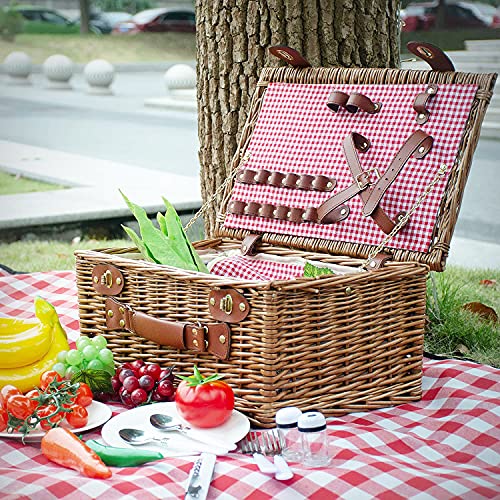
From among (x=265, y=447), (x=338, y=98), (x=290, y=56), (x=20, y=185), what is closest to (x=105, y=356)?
(x=265, y=447)

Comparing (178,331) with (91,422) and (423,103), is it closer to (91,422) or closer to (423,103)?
(91,422)

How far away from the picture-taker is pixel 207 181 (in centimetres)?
297

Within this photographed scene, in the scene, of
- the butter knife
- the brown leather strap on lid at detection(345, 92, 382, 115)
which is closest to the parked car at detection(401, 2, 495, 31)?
the brown leather strap on lid at detection(345, 92, 382, 115)

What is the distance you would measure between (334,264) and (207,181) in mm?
854

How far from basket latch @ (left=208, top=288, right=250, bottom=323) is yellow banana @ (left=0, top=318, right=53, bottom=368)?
1.42 feet

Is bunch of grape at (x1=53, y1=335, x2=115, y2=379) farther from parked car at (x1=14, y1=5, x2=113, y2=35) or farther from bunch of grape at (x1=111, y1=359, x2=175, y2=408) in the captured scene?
parked car at (x1=14, y1=5, x2=113, y2=35)

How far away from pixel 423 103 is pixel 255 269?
0.63 meters

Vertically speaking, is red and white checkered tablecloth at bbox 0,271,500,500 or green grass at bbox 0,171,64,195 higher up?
red and white checkered tablecloth at bbox 0,271,500,500

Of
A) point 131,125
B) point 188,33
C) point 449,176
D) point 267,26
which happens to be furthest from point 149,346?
point 188,33

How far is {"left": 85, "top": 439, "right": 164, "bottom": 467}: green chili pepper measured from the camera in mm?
1690

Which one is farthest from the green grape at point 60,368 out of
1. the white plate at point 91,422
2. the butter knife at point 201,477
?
the butter knife at point 201,477

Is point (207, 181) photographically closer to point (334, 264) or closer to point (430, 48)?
point (334, 264)

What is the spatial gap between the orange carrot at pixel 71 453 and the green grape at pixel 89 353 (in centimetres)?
27

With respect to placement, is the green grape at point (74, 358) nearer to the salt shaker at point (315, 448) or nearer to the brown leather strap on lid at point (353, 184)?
the salt shaker at point (315, 448)
